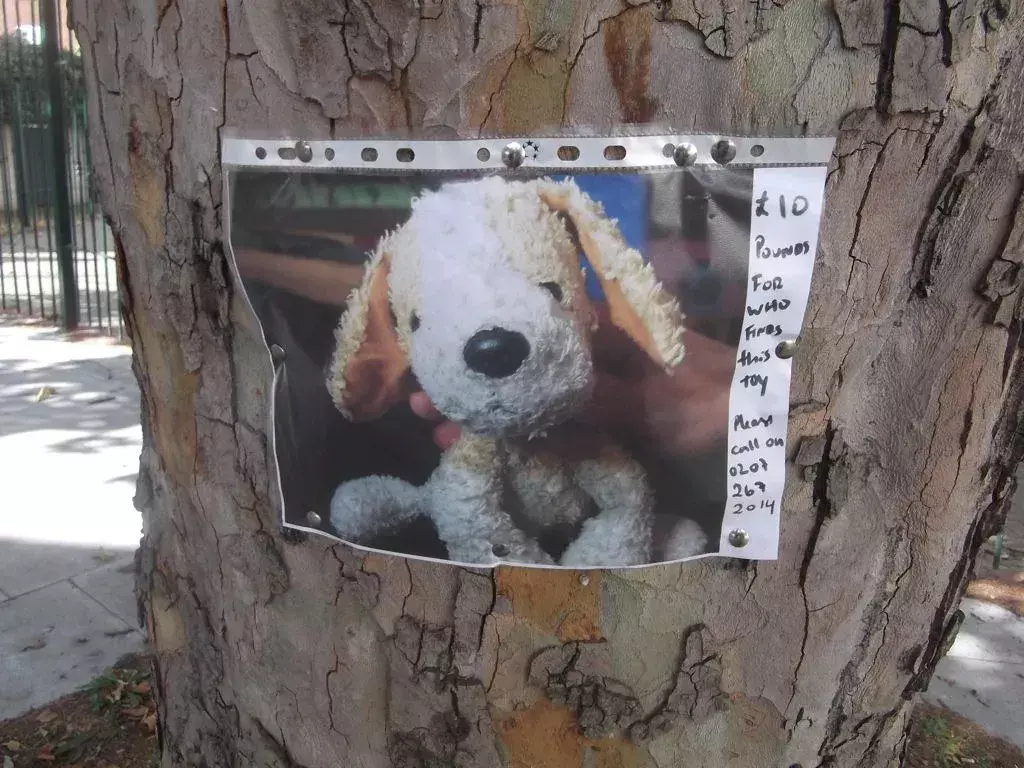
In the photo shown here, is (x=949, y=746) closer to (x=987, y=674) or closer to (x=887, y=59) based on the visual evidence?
(x=987, y=674)

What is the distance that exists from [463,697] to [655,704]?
0.28m

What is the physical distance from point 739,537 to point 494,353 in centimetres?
43

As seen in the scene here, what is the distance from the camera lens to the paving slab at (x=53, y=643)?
9.87 ft

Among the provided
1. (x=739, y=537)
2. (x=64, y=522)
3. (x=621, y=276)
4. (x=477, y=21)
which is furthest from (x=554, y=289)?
(x=64, y=522)

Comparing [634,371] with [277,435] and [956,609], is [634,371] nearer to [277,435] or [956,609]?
[277,435]

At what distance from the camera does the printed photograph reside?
1084 millimetres

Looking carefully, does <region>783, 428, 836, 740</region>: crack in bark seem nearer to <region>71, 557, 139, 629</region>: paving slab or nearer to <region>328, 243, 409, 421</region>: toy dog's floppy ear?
<region>328, 243, 409, 421</region>: toy dog's floppy ear

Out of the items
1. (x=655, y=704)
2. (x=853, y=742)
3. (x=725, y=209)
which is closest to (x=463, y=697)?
(x=655, y=704)

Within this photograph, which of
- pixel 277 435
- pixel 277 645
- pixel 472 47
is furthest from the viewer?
pixel 277 645

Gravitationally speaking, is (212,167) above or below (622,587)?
above

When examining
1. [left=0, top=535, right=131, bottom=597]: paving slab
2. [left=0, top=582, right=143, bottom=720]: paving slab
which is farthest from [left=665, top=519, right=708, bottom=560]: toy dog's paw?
[left=0, top=535, right=131, bottom=597]: paving slab

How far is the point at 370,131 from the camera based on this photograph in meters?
1.12

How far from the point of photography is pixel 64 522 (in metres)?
4.20

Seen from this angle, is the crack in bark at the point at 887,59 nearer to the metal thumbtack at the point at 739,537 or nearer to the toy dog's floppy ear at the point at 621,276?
the toy dog's floppy ear at the point at 621,276
